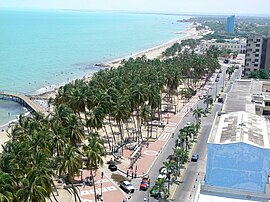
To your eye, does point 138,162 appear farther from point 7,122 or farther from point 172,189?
point 7,122

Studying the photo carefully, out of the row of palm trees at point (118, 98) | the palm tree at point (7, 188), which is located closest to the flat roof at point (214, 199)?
the palm tree at point (7, 188)

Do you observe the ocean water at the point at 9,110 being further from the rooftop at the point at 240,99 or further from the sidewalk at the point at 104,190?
the rooftop at the point at 240,99

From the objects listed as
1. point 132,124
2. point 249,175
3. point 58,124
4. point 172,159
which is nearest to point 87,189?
point 58,124

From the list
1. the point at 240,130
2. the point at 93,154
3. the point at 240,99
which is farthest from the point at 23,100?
the point at 240,130

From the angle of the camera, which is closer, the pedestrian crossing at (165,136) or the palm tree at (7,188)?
the palm tree at (7,188)

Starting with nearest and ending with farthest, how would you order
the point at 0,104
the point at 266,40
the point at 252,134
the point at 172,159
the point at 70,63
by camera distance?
the point at 252,134
the point at 172,159
the point at 0,104
the point at 266,40
the point at 70,63
